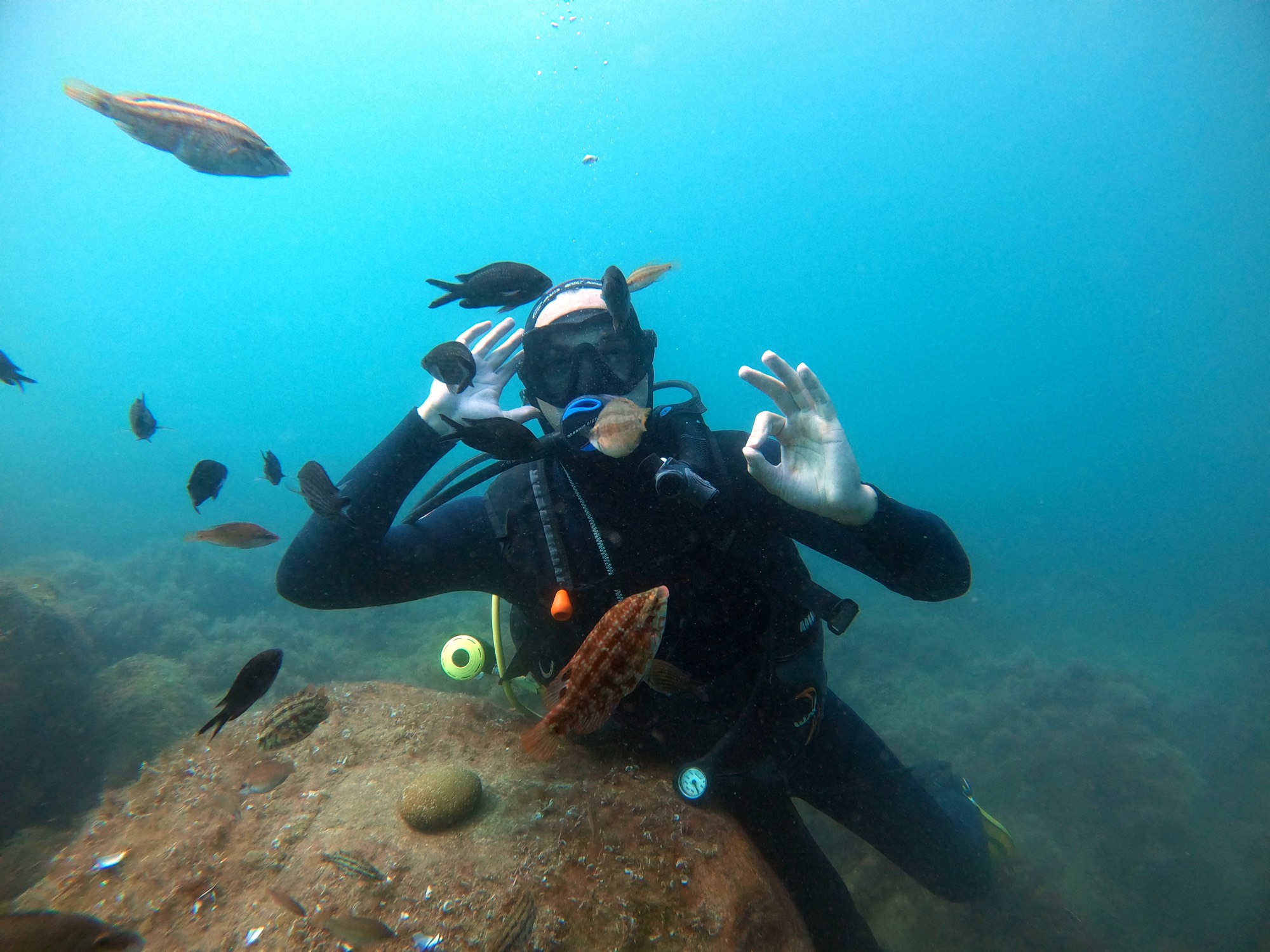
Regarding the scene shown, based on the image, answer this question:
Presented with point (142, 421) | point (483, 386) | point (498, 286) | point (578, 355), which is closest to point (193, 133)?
point (498, 286)

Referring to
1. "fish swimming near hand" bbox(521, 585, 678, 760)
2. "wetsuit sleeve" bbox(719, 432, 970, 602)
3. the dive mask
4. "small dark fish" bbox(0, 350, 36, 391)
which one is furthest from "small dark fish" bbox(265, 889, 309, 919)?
"small dark fish" bbox(0, 350, 36, 391)

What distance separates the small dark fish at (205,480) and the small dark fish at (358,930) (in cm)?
286

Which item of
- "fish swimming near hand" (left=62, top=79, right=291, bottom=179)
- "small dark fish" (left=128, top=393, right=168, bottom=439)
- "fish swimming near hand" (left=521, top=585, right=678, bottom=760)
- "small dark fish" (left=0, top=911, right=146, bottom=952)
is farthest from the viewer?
"small dark fish" (left=128, top=393, right=168, bottom=439)

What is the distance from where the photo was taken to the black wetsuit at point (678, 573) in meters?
2.92

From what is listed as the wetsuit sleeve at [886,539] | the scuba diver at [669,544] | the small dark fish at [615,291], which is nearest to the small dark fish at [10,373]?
the scuba diver at [669,544]

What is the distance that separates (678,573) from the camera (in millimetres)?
2947

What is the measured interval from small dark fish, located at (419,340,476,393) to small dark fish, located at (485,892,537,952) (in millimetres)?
2630

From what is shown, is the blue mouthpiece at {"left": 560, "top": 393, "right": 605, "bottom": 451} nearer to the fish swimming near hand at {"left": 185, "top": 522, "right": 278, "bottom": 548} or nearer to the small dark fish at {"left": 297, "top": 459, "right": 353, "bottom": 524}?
the small dark fish at {"left": 297, "top": 459, "right": 353, "bottom": 524}

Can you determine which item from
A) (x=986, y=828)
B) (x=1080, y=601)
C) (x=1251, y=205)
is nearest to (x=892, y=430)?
(x=1251, y=205)

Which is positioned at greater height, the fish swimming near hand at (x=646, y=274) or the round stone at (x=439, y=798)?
the fish swimming near hand at (x=646, y=274)

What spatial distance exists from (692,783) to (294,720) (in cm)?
239

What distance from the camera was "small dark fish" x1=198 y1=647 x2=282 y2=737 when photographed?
226cm

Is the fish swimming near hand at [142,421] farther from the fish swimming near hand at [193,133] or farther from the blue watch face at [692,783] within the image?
the blue watch face at [692,783]

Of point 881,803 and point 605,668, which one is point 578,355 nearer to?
point 605,668
